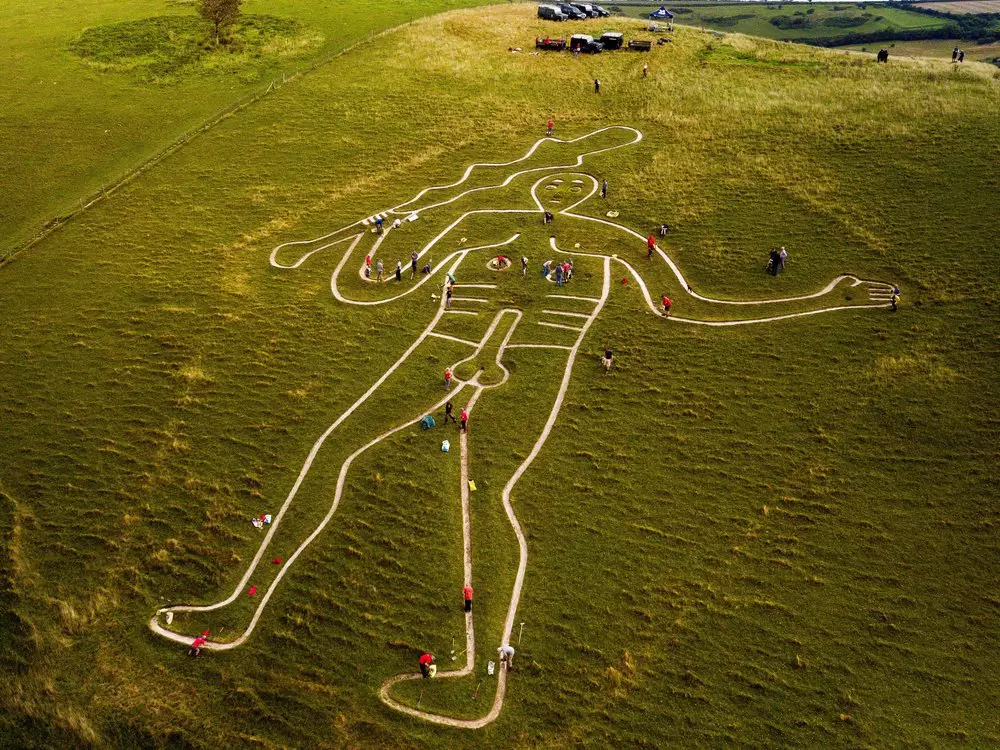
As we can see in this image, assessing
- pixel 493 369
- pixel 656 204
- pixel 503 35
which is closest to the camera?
pixel 493 369

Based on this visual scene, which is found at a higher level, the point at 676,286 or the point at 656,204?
the point at 656,204

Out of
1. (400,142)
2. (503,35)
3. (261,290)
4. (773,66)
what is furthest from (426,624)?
(503,35)

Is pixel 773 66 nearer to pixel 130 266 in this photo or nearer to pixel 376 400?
pixel 376 400

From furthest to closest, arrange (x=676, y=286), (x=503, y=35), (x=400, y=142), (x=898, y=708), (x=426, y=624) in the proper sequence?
(x=503, y=35), (x=400, y=142), (x=676, y=286), (x=426, y=624), (x=898, y=708)

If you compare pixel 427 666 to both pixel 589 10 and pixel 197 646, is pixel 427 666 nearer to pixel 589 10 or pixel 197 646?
pixel 197 646

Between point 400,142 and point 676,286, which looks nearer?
point 676,286

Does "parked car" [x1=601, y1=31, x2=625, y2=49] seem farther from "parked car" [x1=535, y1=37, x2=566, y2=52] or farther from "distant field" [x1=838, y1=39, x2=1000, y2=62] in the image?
"distant field" [x1=838, y1=39, x2=1000, y2=62]

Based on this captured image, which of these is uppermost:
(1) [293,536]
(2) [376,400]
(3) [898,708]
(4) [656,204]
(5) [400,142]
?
(5) [400,142]

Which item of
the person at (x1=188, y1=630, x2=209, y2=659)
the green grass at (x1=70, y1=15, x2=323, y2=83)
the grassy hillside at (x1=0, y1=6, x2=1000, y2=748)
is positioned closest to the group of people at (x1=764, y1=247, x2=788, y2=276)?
the grassy hillside at (x1=0, y1=6, x2=1000, y2=748)
